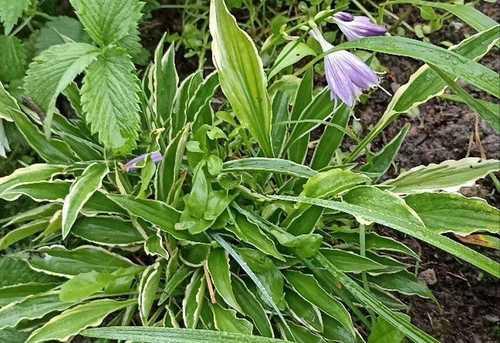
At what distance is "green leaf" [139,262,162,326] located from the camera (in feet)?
4.78

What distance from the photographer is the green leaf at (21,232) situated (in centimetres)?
160

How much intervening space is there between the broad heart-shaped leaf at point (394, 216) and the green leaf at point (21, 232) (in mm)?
598

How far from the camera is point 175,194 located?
5.04ft

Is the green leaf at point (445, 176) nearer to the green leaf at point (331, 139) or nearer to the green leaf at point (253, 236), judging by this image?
the green leaf at point (331, 139)

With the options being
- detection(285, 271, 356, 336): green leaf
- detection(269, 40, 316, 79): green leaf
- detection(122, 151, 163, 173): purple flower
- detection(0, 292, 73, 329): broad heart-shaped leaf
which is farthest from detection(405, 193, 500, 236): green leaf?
detection(0, 292, 73, 329): broad heart-shaped leaf

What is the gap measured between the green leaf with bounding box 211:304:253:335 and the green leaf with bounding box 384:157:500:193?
1.31 feet

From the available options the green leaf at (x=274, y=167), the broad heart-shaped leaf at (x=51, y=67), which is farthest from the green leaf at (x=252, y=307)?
the broad heart-shaped leaf at (x=51, y=67)

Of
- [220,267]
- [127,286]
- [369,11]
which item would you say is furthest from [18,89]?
[369,11]

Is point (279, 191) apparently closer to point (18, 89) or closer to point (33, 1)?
point (18, 89)

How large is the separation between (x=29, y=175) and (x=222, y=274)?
0.45m

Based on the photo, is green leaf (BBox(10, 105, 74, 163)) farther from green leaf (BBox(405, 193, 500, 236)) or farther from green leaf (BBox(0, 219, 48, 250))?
green leaf (BBox(405, 193, 500, 236))

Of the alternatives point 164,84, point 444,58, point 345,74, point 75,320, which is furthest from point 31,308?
point 444,58

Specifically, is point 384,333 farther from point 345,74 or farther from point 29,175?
point 29,175

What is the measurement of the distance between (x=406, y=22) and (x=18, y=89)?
100 cm
